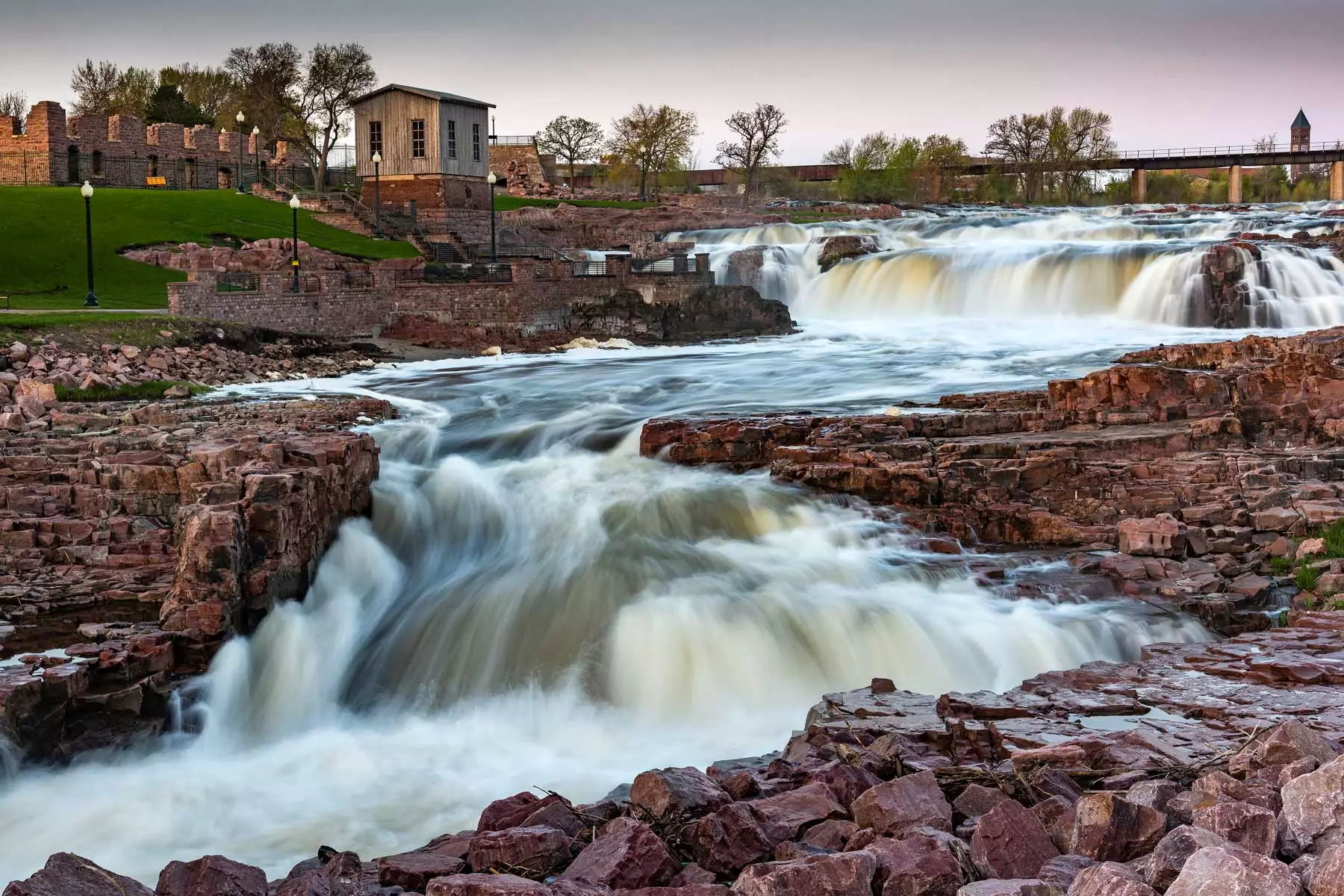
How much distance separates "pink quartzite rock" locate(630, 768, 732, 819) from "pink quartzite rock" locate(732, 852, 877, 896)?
1.17 meters

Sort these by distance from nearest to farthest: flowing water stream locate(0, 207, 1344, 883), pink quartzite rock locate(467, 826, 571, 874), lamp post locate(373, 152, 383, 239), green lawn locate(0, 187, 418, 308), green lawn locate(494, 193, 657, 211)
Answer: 1. pink quartzite rock locate(467, 826, 571, 874)
2. flowing water stream locate(0, 207, 1344, 883)
3. green lawn locate(0, 187, 418, 308)
4. lamp post locate(373, 152, 383, 239)
5. green lawn locate(494, 193, 657, 211)

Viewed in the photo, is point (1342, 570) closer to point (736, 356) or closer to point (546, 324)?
point (736, 356)

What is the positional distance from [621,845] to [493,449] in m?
14.7

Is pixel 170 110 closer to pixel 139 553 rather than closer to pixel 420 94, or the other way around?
pixel 420 94

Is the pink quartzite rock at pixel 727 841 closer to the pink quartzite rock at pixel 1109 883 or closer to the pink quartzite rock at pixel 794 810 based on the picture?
the pink quartzite rock at pixel 794 810

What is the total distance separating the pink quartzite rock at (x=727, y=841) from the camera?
6.78 m

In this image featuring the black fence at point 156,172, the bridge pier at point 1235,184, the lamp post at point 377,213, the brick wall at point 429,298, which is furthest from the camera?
the bridge pier at point 1235,184

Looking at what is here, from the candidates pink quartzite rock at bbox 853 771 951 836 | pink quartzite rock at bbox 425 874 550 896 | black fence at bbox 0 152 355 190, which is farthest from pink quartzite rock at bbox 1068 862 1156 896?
black fence at bbox 0 152 355 190

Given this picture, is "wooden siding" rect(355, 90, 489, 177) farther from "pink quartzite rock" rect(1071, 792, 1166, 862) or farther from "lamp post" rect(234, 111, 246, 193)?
"pink quartzite rock" rect(1071, 792, 1166, 862)

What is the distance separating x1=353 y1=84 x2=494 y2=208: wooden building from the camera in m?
54.7

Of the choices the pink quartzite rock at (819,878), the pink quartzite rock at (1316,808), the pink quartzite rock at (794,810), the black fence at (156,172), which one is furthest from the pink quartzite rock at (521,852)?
the black fence at (156,172)

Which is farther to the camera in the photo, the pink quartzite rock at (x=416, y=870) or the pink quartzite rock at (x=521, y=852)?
the pink quartzite rock at (x=416, y=870)

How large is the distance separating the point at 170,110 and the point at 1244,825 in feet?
239

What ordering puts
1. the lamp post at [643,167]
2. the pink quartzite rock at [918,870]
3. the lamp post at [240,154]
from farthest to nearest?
1. the lamp post at [643,167]
2. the lamp post at [240,154]
3. the pink quartzite rock at [918,870]
